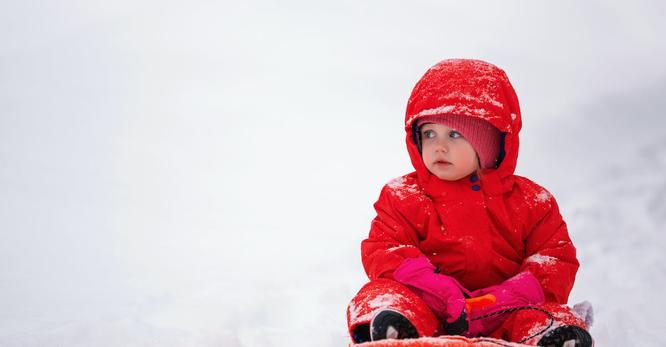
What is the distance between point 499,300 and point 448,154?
0.49m

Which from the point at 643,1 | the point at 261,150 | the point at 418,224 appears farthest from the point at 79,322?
the point at 643,1

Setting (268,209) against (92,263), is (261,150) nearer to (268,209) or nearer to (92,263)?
(268,209)

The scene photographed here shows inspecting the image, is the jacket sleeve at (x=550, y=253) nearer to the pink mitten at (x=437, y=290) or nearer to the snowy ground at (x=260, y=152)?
the pink mitten at (x=437, y=290)

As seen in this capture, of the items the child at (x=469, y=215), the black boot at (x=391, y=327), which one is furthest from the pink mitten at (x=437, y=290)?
the black boot at (x=391, y=327)

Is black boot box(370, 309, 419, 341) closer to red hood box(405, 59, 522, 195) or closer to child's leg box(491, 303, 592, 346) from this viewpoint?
child's leg box(491, 303, 592, 346)

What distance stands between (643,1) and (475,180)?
331 centimetres

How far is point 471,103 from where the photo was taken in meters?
1.94

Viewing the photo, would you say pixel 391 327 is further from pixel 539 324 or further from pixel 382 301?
pixel 539 324

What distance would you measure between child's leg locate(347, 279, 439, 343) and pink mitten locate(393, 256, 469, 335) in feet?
0.10

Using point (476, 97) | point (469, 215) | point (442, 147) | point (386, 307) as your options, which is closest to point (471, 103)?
point (476, 97)

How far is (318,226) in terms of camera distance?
3898 mm

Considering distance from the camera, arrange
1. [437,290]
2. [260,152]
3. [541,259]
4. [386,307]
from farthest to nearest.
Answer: [260,152], [541,259], [437,290], [386,307]

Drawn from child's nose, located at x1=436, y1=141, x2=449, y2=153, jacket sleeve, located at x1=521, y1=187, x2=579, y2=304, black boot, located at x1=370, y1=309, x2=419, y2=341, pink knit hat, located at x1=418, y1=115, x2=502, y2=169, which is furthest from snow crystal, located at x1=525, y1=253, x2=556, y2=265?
black boot, located at x1=370, y1=309, x2=419, y2=341

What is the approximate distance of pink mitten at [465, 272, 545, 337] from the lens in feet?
5.68
